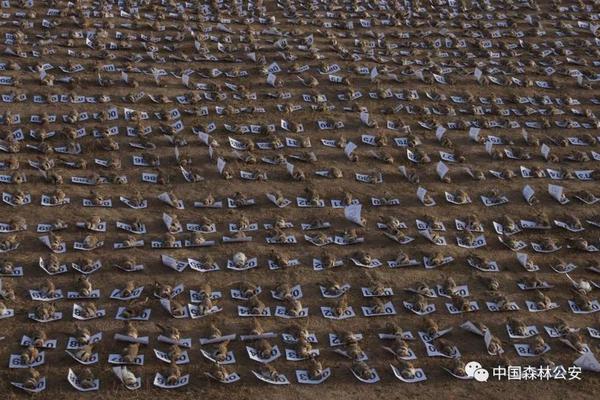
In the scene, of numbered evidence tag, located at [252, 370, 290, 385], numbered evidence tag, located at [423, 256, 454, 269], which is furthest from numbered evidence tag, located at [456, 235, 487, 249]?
numbered evidence tag, located at [252, 370, 290, 385]

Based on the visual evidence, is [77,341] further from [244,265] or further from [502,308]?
[502,308]

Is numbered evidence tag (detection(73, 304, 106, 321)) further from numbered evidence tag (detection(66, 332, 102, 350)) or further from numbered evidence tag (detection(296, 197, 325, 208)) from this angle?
numbered evidence tag (detection(296, 197, 325, 208))

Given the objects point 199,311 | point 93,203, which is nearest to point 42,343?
point 199,311

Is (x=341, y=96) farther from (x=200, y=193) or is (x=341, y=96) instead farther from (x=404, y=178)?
(x=200, y=193)

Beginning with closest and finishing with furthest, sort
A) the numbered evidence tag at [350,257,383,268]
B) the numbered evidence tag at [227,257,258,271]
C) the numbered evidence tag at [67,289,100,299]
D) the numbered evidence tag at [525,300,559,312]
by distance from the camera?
the numbered evidence tag at [67,289,100,299], the numbered evidence tag at [525,300,559,312], the numbered evidence tag at [227,257,258,271], the numbered evidence tag at [350,257,383,268]

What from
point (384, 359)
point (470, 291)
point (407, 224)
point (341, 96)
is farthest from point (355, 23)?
point (384, 359)
